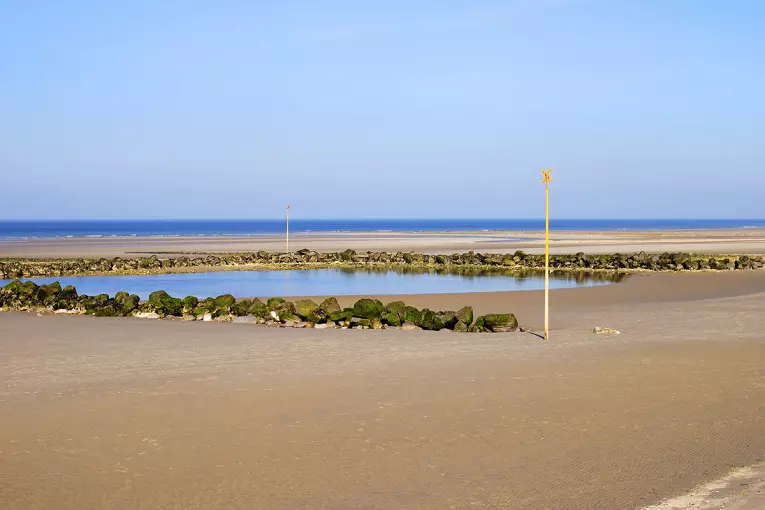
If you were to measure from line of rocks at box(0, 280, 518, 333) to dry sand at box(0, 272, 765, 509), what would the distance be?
1.04m

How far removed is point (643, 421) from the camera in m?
9.98

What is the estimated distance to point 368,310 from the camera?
18.9 metres

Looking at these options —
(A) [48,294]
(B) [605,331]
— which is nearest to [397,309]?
(B) [605,331]

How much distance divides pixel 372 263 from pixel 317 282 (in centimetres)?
1221

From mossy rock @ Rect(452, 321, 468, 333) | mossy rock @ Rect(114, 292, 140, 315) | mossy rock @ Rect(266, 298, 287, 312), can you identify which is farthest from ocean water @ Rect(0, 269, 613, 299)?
mossy rock @ Rect(452, 321, 468, 333)

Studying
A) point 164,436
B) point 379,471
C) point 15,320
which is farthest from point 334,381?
point 15,320

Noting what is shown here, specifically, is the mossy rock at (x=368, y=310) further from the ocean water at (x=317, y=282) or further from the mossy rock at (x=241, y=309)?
the ocean water at (x=317, y=282)

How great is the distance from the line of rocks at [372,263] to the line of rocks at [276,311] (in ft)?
54.8

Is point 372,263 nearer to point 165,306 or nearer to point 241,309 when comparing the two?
point 165,306

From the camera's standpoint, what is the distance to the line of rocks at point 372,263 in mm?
39750

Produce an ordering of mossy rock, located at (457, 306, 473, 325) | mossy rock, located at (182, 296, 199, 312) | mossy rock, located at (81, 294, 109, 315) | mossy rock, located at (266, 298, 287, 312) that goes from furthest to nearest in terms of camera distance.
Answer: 1. mossy rock, located at (81, 294, 109, 315)
2. mossy rock, located at (182, 296, 199, 312)
3. mossy rock, located at (266, 298, 287, 312)
4. mossy rock, located at (457, 306, 473, 325)

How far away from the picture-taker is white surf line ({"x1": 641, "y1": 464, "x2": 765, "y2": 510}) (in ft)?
22.4

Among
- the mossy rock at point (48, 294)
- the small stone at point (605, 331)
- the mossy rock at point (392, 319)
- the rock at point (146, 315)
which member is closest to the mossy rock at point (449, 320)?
the mossy rock at point (392, 319)

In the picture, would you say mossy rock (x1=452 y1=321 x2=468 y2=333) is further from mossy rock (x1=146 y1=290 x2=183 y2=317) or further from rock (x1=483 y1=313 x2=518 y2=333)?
mossy rock (x1=146 y1=290 x2=183 y2=317)
